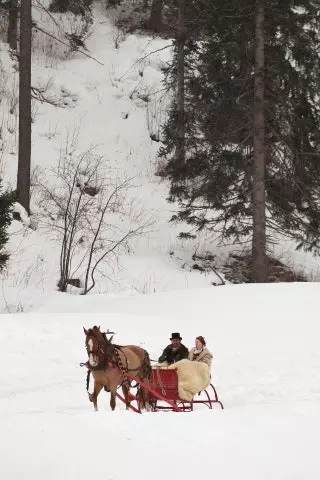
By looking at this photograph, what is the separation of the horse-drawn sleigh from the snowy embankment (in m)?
0.34

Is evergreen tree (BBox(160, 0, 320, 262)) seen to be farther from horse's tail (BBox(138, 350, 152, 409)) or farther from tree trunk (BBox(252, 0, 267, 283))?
horse's tail (BBox(138, 350, 152, 409))

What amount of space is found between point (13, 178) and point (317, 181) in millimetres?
9842

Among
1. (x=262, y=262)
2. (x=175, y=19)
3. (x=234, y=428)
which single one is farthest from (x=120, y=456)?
(x=175, y=19)

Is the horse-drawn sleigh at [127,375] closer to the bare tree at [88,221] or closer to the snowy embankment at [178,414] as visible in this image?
the snowy embankment at [178,414]

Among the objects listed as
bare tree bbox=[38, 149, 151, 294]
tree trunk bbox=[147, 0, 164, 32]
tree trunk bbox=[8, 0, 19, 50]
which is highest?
tree trunk bbox=[147, 0, 164, 32]

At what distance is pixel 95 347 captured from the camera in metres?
6.01

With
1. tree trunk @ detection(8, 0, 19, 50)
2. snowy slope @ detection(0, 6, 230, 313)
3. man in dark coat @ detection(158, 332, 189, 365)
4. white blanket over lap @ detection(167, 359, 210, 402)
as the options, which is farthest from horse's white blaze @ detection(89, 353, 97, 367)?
tree trunk @ detection(8, 0, 19, 50)

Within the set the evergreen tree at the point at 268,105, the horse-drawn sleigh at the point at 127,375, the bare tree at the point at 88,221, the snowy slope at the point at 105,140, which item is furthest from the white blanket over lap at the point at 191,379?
the evergreen tree at the point at 268,105

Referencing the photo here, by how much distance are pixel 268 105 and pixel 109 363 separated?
11845 millimetres

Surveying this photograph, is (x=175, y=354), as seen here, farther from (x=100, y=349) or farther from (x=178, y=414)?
(x=100, y=349)

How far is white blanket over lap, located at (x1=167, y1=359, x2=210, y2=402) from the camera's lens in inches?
276

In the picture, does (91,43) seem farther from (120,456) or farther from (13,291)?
(120,456)

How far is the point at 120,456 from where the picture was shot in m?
4.97

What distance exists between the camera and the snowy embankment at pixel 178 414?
4.94 meters
